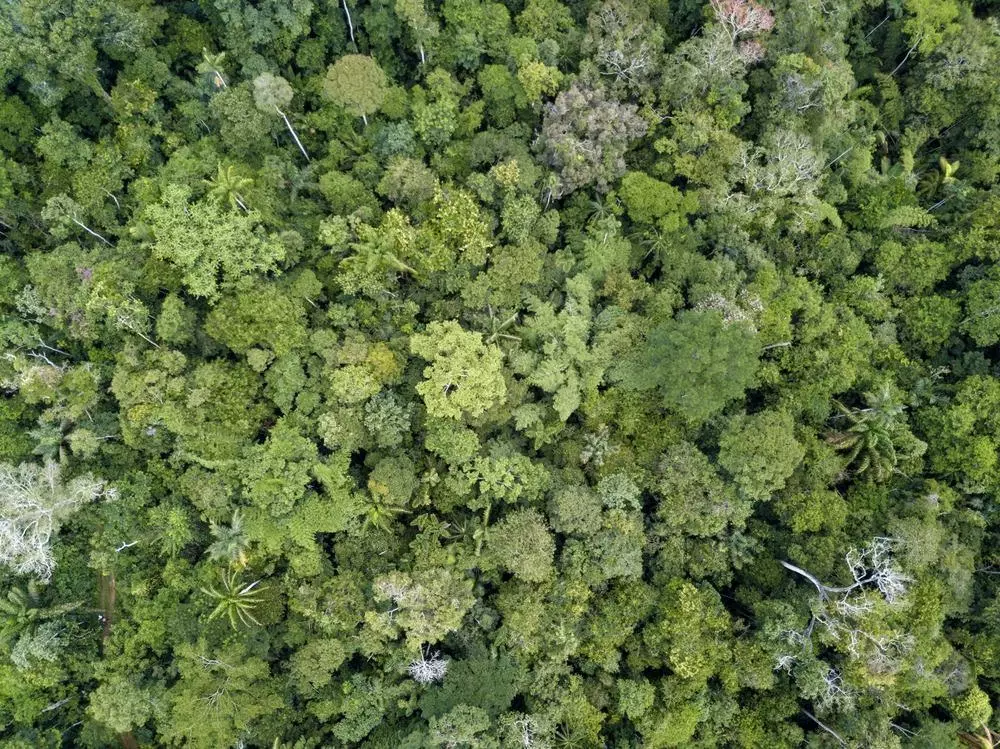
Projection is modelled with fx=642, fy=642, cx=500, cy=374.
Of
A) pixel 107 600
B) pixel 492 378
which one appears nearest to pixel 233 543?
pixel 107 600

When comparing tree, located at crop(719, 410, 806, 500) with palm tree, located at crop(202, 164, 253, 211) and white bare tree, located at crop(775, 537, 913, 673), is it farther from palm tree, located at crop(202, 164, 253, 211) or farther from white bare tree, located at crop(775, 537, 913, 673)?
palm tree, located at crop(202, 164, 253, 211)

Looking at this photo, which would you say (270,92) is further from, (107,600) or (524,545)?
(107,600)

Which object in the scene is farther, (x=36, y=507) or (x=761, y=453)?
(x=761, y=453)

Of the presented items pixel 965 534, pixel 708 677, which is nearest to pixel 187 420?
pixel 708 677

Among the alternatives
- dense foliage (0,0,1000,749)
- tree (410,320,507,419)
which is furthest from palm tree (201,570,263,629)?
tree (410,320,507,419)

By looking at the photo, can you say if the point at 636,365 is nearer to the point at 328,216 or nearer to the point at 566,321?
the point at 566,321

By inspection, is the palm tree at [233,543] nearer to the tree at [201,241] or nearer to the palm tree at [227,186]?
the tree at [201,241]
